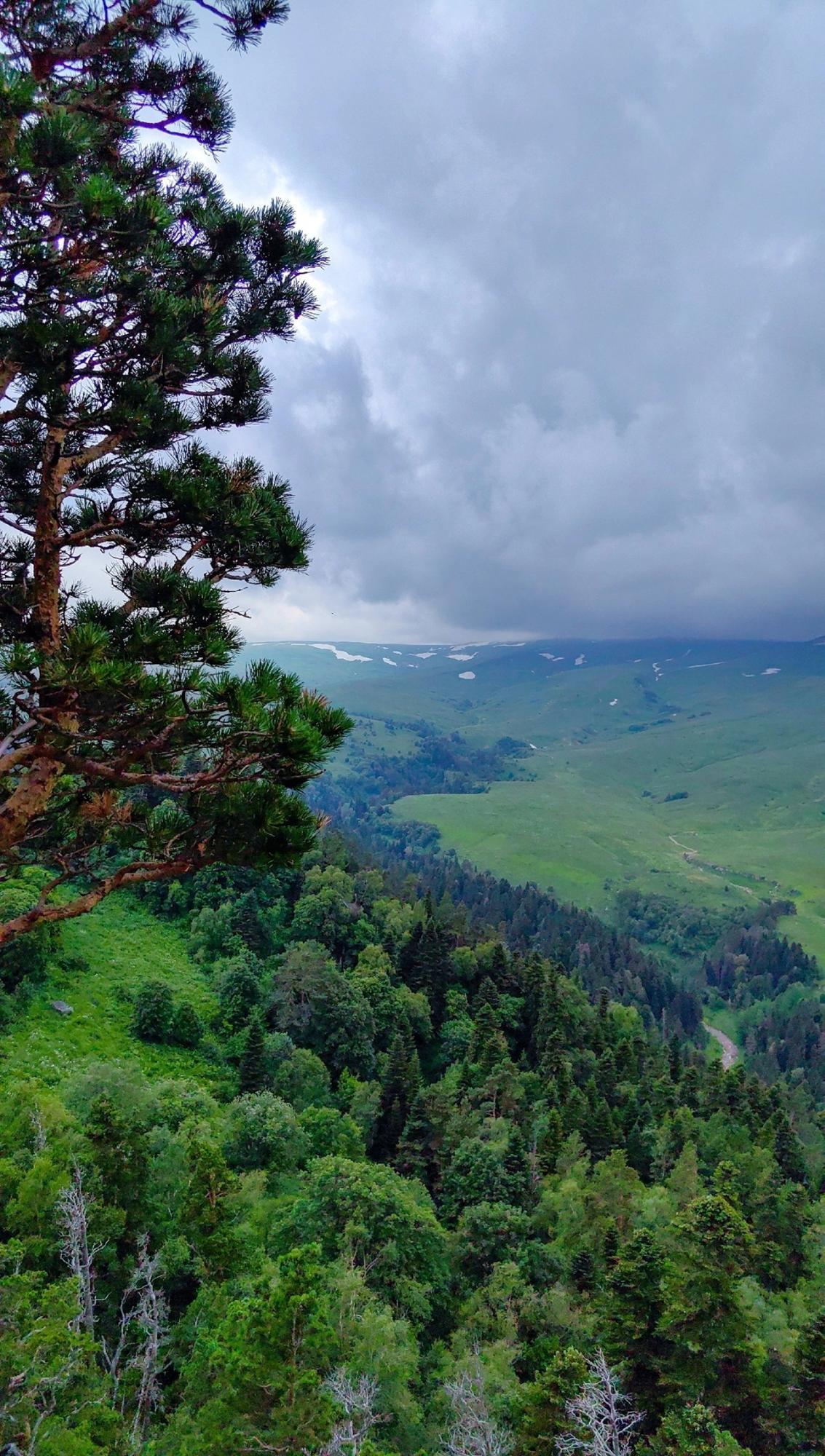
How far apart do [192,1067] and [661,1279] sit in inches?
1022

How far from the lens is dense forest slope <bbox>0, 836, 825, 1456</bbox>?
48.1ft

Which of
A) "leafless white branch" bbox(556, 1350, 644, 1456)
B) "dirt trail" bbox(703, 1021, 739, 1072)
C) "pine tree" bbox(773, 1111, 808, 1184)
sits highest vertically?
"leafless white branch" bbox(556, 1350, 644, 1456)

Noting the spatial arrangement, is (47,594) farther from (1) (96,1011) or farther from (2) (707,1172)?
(2) (707,1172)

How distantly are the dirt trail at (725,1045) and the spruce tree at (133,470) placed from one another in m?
117

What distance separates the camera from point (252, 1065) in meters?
36.0

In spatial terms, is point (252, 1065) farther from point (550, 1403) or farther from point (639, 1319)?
point (550, 1403)

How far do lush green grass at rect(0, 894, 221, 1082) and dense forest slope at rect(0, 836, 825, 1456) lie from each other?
190 mm

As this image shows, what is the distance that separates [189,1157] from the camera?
21.7m

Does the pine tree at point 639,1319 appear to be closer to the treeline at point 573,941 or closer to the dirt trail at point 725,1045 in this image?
the treeline at point 573,941

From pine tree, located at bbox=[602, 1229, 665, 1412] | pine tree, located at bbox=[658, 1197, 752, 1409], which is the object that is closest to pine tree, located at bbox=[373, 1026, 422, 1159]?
pine tree, located at bbox=[602, 1229, 665, 1412]

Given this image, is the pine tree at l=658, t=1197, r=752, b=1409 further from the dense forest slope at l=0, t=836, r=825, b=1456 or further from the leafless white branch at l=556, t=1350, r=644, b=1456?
the leafless white branch at l=556, t=1350, r=644, b=1456

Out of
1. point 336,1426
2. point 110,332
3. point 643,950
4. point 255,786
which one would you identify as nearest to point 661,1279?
point 336,1426

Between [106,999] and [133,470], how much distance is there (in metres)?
38.8

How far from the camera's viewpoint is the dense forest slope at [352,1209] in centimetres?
1467
